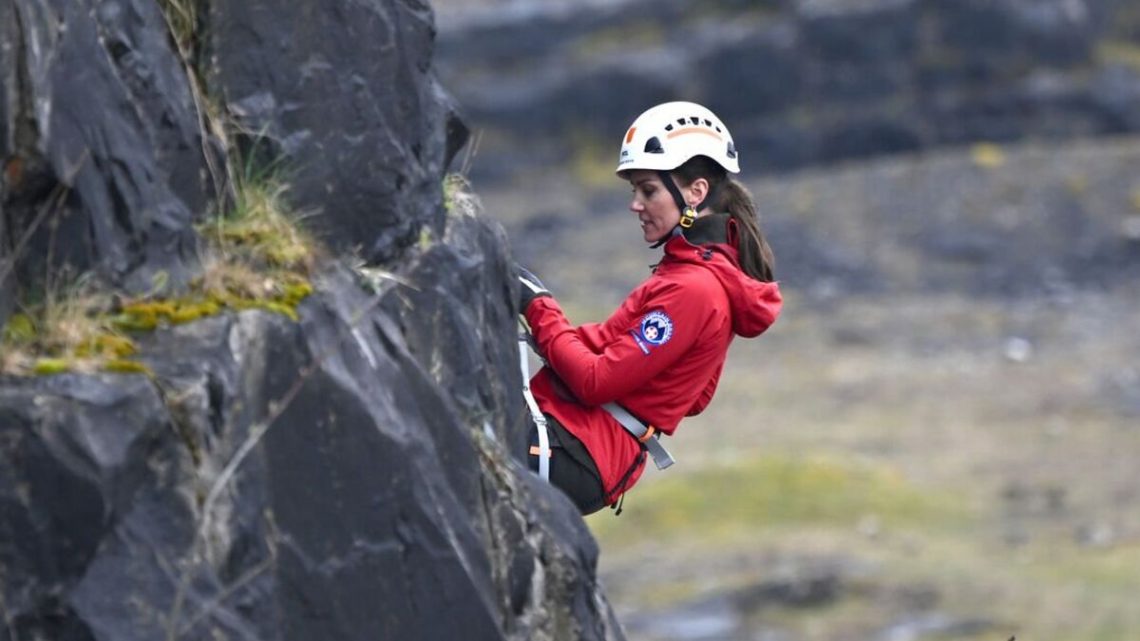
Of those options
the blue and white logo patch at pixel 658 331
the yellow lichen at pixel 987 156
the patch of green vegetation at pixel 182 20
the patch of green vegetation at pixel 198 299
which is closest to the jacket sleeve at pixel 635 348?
the blue and white logo patch at pixel 658 331

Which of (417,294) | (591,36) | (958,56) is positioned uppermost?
(958,56)

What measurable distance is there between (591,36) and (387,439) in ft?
224

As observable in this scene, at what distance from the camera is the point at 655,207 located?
33.8 ft

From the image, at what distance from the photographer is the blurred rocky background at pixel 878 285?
153 ft

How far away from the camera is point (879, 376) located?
59.7 metres

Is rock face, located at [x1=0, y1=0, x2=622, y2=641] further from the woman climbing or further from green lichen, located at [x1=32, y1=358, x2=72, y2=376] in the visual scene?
the woman climbing

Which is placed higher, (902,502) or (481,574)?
(902,502)

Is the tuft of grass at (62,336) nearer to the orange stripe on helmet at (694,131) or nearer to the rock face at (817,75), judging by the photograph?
the orange stripe on helmet at (694,131)

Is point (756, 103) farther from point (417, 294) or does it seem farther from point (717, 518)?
point (417, 294)

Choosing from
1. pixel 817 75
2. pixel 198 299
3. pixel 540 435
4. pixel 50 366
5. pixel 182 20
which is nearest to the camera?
pixel 50 366

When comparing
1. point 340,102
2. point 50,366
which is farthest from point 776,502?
point 50,366

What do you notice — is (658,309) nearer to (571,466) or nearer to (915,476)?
(571,466)

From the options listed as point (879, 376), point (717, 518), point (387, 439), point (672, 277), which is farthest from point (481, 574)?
point (879, 376)

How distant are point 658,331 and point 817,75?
65335mm
